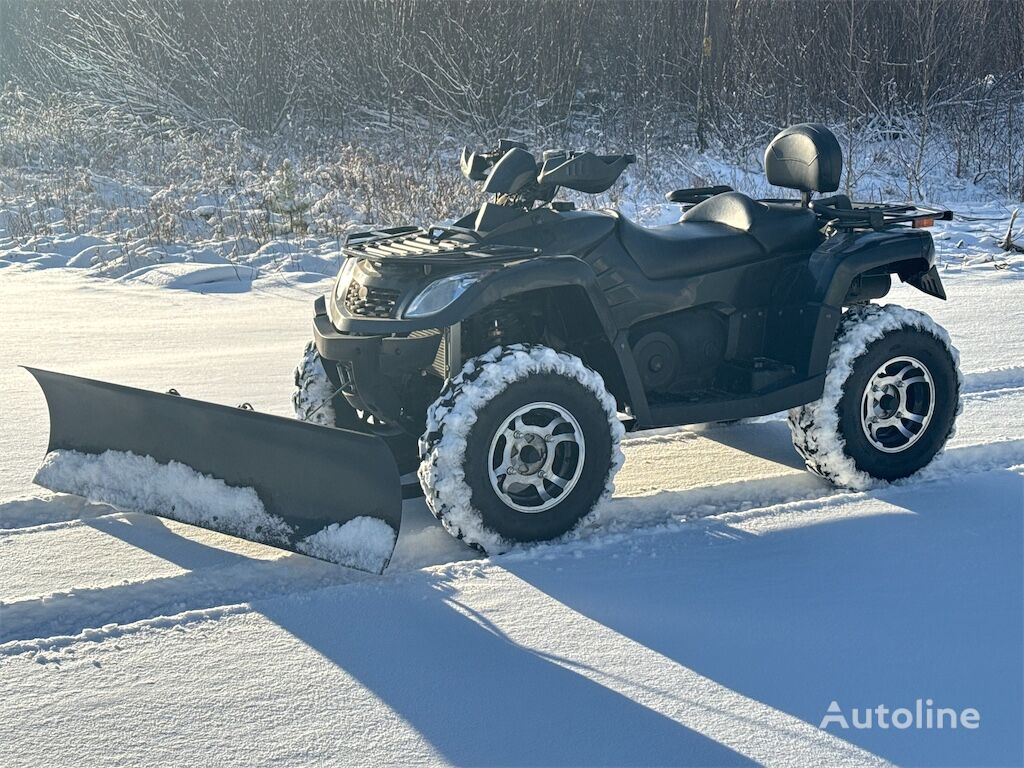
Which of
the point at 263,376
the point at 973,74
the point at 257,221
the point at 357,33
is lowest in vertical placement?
the point at 263,376

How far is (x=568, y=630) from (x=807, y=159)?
8.06ft

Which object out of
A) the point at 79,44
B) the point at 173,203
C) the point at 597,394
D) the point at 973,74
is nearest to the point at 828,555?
the point at 597,394

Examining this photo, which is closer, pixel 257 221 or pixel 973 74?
pixel 257 221

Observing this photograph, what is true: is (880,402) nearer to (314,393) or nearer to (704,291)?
(704,291)

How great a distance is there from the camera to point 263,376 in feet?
20.9

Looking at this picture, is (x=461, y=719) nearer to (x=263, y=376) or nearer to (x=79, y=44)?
(x=263, y=376)

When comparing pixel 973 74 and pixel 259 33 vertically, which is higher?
pixel 259 33

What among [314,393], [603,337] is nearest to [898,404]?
[603,337]

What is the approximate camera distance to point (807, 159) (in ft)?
15.8

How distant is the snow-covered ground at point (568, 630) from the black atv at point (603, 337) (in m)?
0.26

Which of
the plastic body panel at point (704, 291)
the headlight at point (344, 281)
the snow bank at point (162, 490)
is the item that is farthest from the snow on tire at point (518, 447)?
the headlight at point (344, 281)

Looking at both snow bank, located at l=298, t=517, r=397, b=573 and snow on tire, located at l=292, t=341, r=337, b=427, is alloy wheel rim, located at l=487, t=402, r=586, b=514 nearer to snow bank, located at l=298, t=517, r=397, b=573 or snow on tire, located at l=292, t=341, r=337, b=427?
snow bank, located at l=298, t=517, r=397, b=573

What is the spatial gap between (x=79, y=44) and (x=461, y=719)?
57.3ft
